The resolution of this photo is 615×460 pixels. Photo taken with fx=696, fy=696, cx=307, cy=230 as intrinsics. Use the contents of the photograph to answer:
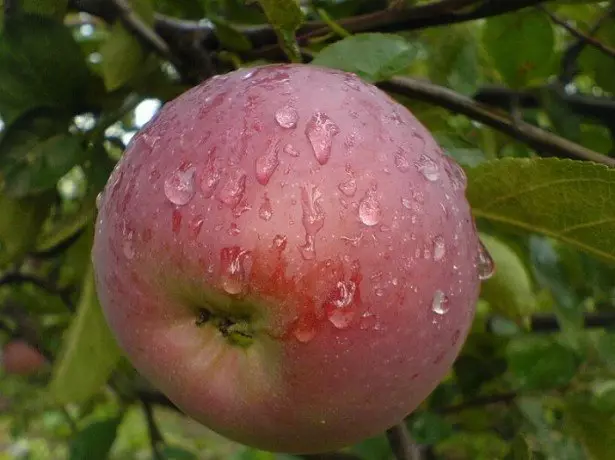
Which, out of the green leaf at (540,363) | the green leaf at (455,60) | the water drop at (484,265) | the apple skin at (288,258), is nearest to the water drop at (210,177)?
the apple skin at (288,258)

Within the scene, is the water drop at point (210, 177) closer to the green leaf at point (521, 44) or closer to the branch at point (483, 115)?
the branch at point (483, 115)

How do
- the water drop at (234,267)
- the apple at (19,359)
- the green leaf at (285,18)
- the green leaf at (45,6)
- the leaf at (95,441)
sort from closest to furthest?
the water drop at (234,267)
the green leaf at (285,18)
the green leaf at (45,6)
the leaf at (95,441)
the apple at (19,359)

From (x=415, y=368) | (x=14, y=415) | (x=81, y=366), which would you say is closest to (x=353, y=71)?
(x=415, y=368)

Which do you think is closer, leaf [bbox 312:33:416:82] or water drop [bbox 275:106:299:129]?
water drop [bbox 275:106:299:129]

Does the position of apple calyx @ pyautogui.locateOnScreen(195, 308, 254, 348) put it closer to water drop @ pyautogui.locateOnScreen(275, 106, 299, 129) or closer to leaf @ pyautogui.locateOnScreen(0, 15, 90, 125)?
water drop @ pyautogui.locateOnScreen(275, 106, 299, 129)

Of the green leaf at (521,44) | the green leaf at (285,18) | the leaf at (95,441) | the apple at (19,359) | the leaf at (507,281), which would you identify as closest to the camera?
the green leaf at (285,18)

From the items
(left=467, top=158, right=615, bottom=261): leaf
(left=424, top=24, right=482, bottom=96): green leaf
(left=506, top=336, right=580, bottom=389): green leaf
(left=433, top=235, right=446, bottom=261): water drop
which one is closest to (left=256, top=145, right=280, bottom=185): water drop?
(left=433, top=235, right=446, bottom=261): water drop
